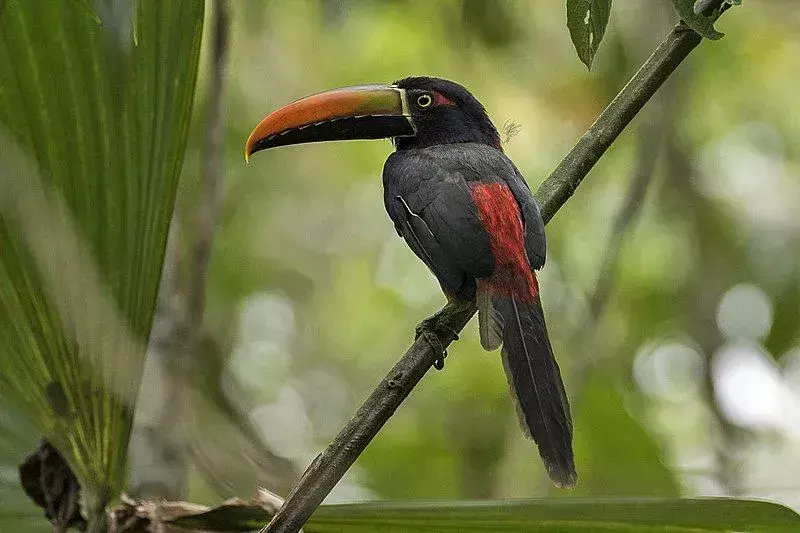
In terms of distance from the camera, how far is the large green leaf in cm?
178

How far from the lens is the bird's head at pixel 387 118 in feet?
8.86

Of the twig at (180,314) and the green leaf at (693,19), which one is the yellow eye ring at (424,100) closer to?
the twig at (180,314)

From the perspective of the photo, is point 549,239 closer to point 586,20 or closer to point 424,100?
point 424,100

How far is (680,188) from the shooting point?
18.8 ft

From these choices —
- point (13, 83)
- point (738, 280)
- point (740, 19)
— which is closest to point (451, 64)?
point (740, 19)

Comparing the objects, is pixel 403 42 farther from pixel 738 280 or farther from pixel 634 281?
pixel 738 280

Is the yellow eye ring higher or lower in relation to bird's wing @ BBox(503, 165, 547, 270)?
higher

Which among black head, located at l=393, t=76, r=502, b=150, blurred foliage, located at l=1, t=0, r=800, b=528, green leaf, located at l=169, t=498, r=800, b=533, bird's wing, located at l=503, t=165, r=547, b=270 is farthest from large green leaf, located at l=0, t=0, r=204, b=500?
blurred foliage, located at l=1, t=0, r=800, b=528

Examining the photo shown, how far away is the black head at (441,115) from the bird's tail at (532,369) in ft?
2.87

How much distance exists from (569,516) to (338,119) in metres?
1.50

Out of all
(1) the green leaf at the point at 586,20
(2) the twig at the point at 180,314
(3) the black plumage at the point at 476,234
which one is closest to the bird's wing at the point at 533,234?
(3) the black plumage at the point at 476,234

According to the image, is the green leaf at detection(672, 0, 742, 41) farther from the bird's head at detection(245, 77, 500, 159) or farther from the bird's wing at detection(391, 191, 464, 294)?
the bird's head at detection(245, 77, 500, 159)

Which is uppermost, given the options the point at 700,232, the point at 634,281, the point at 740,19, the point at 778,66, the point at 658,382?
the point at 740,19

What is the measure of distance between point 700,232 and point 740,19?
139 centimetres
